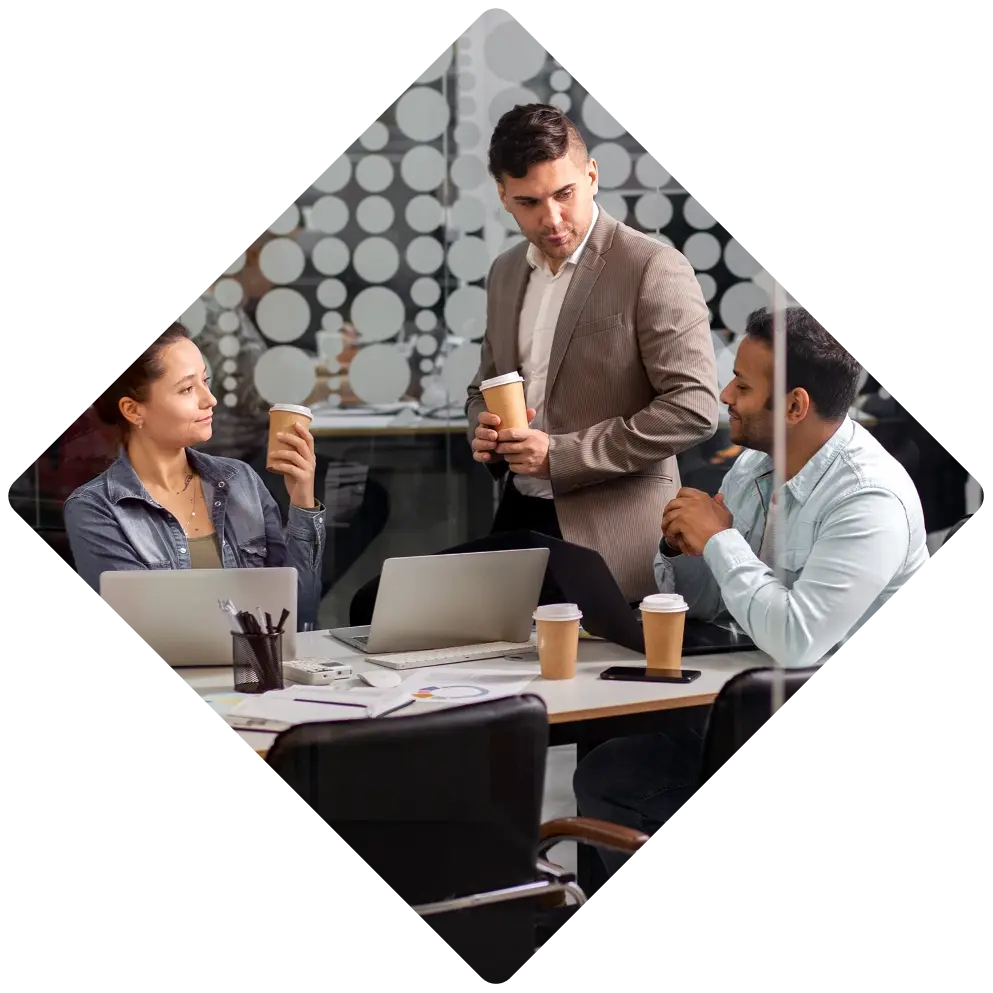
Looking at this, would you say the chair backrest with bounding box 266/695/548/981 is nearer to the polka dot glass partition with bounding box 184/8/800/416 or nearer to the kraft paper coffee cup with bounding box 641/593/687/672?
the kraft paper coffee cup with bounding box 641/593/687/672

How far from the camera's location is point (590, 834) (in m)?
1.74

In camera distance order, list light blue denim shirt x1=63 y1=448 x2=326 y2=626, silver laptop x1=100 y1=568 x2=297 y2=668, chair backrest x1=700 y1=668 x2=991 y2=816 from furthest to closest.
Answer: light blue denim shirt x1=63 y1=448 x2=326 y2=626
silver laptop x1=100 y1=568 x2=297 y2=668
chair backrest x1=700 y1=668 x2=991 y2=816

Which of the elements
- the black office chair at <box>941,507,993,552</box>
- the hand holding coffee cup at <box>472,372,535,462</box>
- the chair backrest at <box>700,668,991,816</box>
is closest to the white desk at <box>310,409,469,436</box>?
the hand holding coffee cup at <box>472,372,535,462</box>

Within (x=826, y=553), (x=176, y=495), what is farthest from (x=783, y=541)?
(x=176, y=495)

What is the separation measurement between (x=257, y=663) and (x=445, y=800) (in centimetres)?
58

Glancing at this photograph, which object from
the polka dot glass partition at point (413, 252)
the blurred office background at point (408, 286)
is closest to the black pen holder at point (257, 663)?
the blurred office background at point (408, 286)

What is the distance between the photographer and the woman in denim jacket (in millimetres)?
2326

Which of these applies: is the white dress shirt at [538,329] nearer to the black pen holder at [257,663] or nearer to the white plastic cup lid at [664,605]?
the white plastic cup lid at [664,605]

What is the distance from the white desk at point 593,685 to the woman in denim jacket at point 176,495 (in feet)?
0.78

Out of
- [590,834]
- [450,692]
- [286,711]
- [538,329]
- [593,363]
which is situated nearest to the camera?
[590,834]

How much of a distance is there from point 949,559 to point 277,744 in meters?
0.75

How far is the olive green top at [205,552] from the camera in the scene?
244cm

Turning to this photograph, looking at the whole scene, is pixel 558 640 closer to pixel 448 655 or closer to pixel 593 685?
pixel 593 685

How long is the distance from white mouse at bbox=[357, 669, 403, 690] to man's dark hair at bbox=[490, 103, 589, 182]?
1.14 meters
